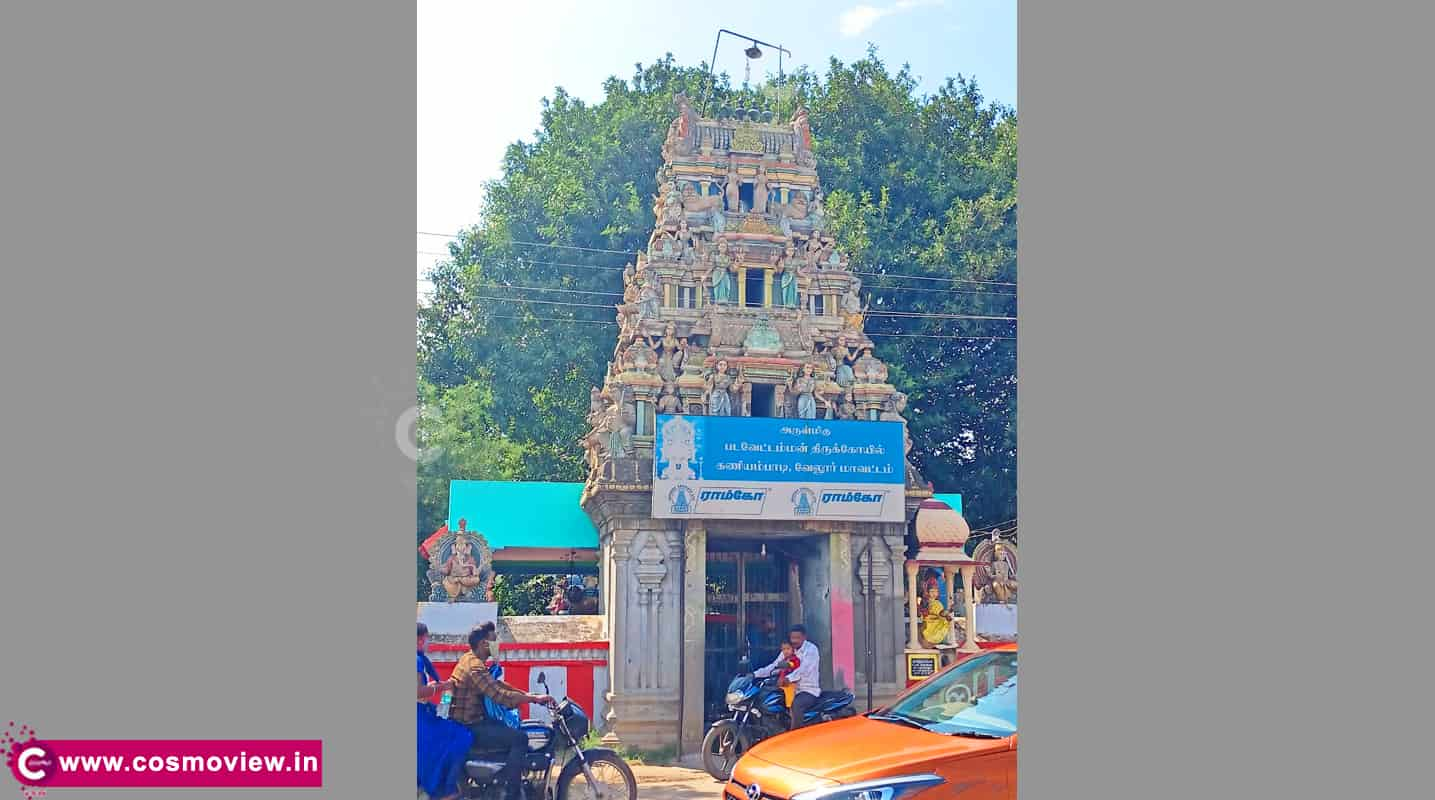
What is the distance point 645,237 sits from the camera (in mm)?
21641

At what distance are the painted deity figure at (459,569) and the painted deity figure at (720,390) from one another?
289 centimetres

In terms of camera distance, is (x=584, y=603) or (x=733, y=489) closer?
(x=733, y=489)

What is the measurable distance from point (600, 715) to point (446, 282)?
1177cm

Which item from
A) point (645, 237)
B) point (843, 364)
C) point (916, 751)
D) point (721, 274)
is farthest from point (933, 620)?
point (645, 237)

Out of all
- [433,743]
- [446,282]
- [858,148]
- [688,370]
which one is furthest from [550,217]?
[433,743]

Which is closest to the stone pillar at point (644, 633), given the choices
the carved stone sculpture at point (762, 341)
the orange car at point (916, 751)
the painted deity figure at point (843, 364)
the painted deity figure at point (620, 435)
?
the painted deity figure at point (620, 435)

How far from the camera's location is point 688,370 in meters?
12.9

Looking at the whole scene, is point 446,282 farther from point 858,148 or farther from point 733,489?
point 733,489

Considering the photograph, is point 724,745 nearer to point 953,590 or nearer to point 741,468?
point 741,468

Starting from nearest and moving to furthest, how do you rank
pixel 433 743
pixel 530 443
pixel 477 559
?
pixel 433 743
pixel 477 559
pixel 530 443

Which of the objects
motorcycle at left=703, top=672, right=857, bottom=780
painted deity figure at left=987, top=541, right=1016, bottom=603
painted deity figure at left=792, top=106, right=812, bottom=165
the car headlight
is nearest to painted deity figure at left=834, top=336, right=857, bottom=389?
painted deity figure at left=792, top=106, right=812, bottom=165

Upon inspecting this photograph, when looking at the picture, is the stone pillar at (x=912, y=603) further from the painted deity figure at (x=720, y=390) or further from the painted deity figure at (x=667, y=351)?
the painted deity figure at (x=667, y=351)

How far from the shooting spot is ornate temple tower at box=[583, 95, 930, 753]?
1209cm

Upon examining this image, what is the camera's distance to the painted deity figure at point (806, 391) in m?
12.8
